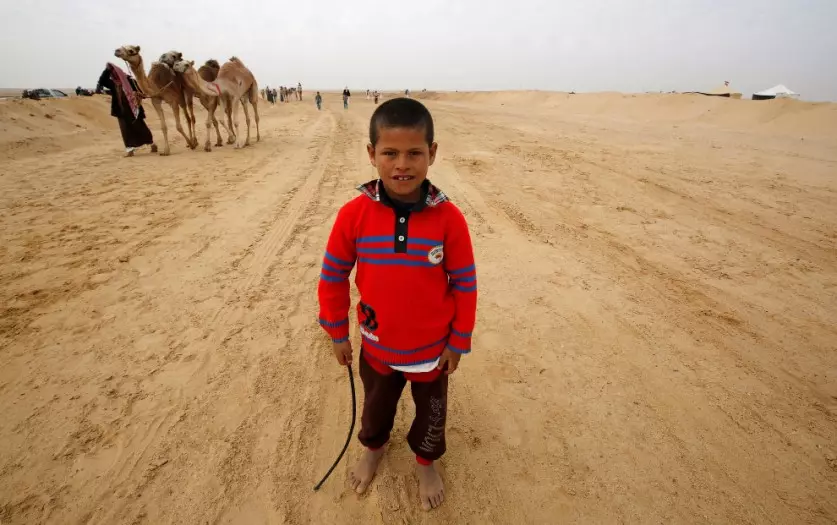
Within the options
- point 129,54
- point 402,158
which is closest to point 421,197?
point 402,158

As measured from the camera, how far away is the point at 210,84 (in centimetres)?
897

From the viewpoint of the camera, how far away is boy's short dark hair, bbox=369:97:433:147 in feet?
4.13

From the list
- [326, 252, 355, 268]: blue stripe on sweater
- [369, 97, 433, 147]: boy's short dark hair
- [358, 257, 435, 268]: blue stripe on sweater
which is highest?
[369, 97, 433, 147]: boy's short dark hair

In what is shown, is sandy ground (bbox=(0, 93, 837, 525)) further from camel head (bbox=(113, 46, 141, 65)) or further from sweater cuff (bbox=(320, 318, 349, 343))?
camel head (bbox=(113, 46, 141, 65))

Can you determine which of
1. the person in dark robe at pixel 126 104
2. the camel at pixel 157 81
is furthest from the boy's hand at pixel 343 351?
the person in dark robe at pixel 126 104

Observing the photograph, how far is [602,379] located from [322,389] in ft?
6.12

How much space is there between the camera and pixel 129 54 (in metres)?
7.39

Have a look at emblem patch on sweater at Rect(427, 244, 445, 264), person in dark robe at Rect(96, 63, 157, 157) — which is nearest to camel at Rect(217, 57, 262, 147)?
person in dark robe at Rect(96, 63, 157, 157)

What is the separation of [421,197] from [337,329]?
2.16 ft

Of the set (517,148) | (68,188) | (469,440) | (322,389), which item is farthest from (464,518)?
(517,148)

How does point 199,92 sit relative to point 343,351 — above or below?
above

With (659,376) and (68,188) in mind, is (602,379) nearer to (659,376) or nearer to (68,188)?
(659,376)

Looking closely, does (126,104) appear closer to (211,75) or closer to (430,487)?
(211,75)

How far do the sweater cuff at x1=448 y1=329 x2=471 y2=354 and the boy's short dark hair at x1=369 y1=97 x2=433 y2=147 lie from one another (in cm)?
78
